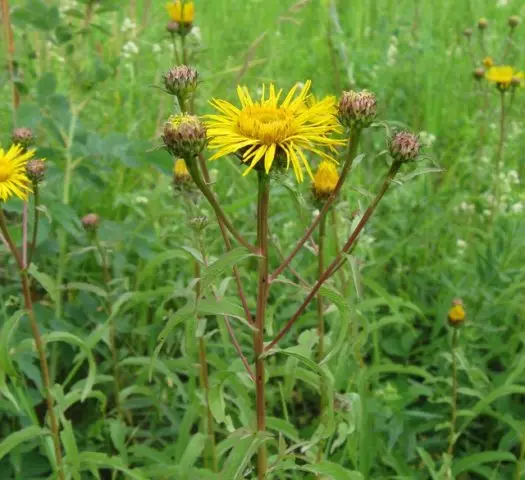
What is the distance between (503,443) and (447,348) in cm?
33

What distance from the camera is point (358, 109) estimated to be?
99cm

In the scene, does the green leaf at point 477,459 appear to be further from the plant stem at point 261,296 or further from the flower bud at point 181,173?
the flower bud at point 181,173

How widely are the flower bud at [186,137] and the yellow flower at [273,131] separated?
0.02 m

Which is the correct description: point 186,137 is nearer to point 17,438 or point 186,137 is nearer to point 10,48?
point 17,438

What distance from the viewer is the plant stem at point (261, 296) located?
987mm

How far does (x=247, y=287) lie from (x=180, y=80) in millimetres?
1095

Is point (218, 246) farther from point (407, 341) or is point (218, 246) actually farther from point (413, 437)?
point (413, 437)

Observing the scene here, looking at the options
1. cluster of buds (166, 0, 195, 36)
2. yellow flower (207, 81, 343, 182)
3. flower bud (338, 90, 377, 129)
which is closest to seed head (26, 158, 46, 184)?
yellow flower (207, 81, 343, 182)

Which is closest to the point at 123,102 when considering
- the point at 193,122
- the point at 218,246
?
the point at 218,246

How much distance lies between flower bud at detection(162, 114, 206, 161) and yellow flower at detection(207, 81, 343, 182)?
18mm

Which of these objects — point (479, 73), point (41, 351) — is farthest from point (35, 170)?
point (479, 73)

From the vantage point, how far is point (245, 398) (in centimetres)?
142

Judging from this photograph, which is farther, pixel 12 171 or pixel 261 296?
pixel 12 171

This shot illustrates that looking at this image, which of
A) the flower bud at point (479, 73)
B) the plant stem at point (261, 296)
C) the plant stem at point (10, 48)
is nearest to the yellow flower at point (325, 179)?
the plant stem at point (261, 296)
